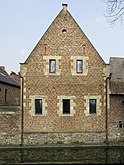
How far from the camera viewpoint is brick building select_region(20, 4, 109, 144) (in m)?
23.5

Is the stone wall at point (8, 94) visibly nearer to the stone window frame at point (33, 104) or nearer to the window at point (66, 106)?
the stone window frame at point (33, 104)

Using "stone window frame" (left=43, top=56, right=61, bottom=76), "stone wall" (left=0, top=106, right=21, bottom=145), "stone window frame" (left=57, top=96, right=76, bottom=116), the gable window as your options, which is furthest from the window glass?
"stone wall" (left=0, top=106, right=21, bottom=145)

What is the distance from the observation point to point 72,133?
77.2 ft

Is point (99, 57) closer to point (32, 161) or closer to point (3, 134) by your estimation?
point (3, 134)

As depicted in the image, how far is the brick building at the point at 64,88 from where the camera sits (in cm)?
2347

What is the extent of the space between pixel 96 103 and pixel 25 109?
5517 mm

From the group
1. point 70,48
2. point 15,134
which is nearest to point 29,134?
point 15,134

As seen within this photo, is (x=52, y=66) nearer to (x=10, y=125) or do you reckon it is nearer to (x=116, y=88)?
(x=116, y=88)

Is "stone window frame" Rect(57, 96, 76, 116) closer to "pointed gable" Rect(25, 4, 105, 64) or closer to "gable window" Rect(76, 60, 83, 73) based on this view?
"gable window" Rect(76, 60, 83, 73)

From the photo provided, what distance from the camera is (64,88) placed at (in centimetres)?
2388

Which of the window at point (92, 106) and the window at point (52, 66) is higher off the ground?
the window at point (52, 66)

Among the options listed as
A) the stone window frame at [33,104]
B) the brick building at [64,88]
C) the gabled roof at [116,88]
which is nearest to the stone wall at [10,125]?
the brick building at [64,88]

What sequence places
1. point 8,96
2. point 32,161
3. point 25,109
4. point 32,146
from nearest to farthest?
point 32,161, point 32,146, point 25,109, point 8,96

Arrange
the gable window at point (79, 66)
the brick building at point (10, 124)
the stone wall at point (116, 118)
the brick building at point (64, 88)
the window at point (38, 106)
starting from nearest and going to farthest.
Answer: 1. the brick building at point (10, 124)
2. the brick building at point (64, 88)
3. the window at point (38, 106)
4. the stone wall at point (116, 118)
5. the gable window at point (79, 66)
